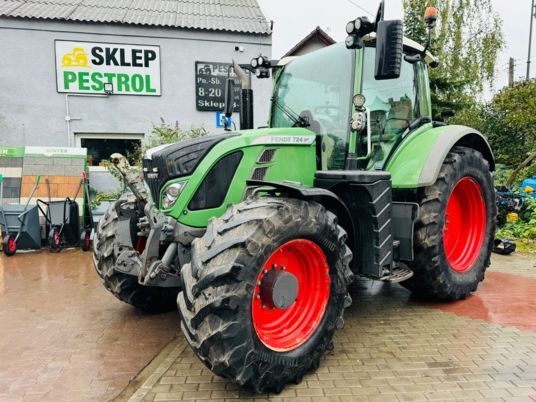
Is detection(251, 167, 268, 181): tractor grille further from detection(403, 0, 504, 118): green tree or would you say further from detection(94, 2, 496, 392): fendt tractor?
detection(403, 0, 504, 118): green tree

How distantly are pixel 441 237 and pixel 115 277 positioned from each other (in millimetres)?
2903

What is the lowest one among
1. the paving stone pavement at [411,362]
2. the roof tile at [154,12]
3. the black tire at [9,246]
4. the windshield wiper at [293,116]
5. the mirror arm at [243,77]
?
the black tire at [9,246]

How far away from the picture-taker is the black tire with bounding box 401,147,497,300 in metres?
3.82

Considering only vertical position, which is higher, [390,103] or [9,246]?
[390,103]

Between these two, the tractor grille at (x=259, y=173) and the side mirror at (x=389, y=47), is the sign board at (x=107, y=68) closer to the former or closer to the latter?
the tractor grille at (x=259, y=173)

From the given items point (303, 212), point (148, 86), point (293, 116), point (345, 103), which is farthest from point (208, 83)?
point (303, 212)

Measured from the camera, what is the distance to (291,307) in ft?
9.85

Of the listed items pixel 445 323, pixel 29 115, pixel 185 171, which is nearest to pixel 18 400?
pixel 185 171

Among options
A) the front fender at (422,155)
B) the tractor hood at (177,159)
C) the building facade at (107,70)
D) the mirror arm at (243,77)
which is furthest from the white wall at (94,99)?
the tractor hood at (177,159)

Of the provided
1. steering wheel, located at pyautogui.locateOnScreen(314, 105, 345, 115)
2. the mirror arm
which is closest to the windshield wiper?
steering wheel, located at pyautogui.locateOnScreen(314, 105, 345, 115)

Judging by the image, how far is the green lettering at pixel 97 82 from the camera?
9383mm

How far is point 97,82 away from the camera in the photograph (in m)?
9.43

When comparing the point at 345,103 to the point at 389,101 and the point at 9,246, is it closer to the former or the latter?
the point at 389,101

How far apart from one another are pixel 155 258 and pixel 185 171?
668 millimetres
